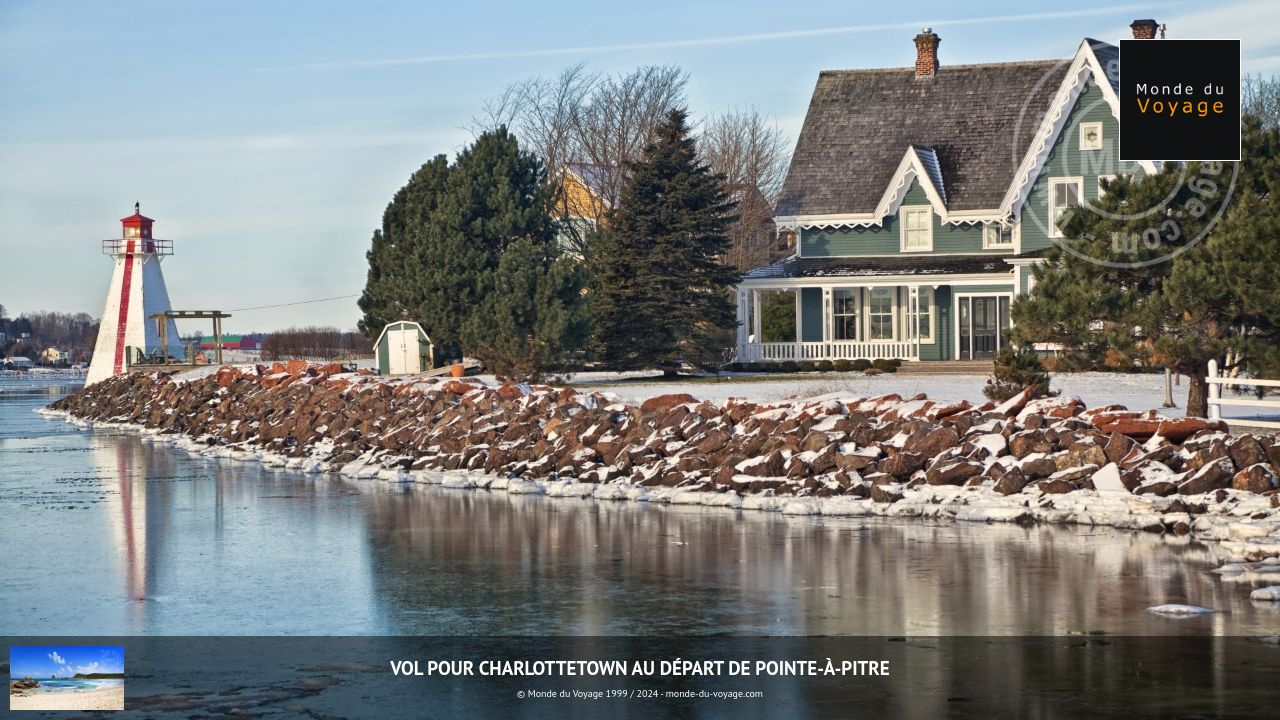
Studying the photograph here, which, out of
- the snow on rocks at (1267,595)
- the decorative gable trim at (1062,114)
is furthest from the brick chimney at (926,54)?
the snow on rocks at (1267,595)

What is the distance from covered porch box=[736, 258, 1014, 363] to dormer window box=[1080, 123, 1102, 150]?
387cm

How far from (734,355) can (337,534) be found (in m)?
30.2

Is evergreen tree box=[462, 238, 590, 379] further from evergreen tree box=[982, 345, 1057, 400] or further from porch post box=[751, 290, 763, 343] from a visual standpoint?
evergreen tree box=[982, 345, 1057, 400]

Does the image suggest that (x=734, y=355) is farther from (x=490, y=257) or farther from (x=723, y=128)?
(x=723, y=128)

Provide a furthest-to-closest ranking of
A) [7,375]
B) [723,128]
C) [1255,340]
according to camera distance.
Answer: [7,375] → [723,128] → [1255,340]

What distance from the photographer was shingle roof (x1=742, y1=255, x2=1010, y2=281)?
4109 centimetres

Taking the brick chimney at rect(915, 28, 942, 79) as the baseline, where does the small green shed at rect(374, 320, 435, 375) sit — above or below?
Answer: below

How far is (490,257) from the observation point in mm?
41031

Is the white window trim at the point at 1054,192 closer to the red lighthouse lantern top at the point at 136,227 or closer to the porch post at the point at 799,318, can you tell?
the porch post at the point at 799,318

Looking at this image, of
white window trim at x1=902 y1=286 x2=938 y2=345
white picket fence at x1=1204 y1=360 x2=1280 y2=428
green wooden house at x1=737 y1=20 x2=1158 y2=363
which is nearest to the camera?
white picket fence at x1=1204 y1=360 x2=1280 y2=428

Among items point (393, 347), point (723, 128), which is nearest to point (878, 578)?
point (393, 347)

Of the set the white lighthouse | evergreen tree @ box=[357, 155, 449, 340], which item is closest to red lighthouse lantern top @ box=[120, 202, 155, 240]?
the white lighthouse

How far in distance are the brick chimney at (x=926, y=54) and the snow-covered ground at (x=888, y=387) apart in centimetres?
1263

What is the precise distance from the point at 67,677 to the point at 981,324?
1379 inches
